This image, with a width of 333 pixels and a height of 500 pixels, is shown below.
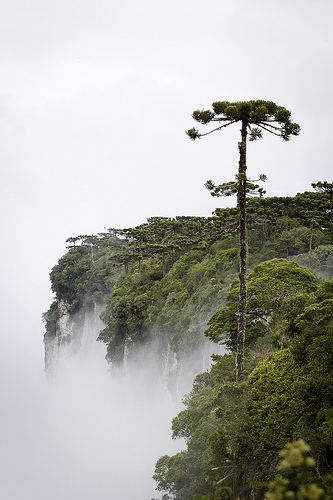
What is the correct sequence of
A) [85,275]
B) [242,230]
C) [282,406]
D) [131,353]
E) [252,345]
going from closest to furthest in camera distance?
[282,406]
[242,230]
[252,345]
[131,353]
[85,275]

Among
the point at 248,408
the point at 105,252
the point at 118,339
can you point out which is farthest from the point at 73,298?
A: the point at 248,408

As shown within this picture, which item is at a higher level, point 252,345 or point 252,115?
point 252,115

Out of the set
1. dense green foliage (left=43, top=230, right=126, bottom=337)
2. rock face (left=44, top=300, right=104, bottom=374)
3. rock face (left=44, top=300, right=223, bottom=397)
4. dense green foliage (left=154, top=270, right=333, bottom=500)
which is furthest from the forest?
rock face (left=44, top=300, right=104, bottom=374)

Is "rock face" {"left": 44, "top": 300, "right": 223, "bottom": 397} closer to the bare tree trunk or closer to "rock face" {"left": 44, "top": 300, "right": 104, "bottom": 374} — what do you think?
"rock face" {"left": 44, "top": 300, "right": 104, "bottom": 374}

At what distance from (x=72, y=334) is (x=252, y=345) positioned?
202 feet

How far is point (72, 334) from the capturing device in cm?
7194

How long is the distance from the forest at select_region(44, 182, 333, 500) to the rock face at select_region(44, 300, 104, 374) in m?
19.7

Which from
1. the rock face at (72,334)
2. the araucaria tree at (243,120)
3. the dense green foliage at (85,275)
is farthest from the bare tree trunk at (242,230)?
the rock face at (72,334)

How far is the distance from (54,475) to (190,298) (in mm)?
38796

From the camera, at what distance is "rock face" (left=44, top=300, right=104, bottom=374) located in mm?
67375

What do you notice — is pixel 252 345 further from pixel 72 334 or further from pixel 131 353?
pixel 72 334

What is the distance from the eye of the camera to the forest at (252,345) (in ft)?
25.0

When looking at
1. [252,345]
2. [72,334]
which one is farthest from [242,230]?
[72,334]

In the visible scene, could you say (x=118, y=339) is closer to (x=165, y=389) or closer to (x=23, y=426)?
(x=165, y=389)
